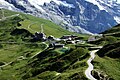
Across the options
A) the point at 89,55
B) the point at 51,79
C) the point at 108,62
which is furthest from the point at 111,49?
the point at 51,79

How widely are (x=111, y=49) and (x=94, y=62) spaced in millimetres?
27332

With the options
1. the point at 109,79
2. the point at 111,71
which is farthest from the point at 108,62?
the point at 109,79

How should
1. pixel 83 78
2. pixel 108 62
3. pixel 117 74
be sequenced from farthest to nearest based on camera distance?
1. pixel 108 62
2. pixel 117 74
3. pixel 83 78

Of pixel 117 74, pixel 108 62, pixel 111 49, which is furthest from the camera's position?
pixel 111 49

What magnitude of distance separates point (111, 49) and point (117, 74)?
4614 centimetres

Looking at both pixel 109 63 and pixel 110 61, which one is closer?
pixel 109 63

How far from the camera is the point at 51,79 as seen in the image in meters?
175

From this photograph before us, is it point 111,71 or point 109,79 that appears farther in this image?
point 111,71

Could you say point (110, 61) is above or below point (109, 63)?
below

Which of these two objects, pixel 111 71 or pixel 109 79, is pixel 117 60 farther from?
pixel 109 79

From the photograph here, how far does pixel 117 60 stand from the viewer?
16962cm

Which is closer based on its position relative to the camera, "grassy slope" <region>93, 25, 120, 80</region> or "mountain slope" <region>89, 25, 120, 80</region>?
"mountain slope" <region>89, 25, 120, 80</region>

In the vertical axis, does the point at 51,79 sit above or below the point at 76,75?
below

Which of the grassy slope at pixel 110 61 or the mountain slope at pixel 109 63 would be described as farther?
the grassy slope at pixel 110 61
